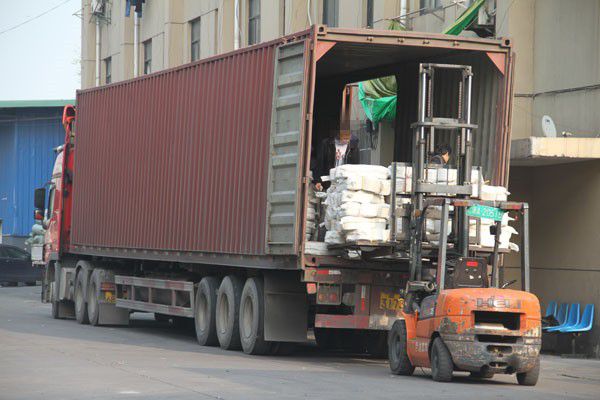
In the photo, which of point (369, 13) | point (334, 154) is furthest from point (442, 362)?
point (369, 13)

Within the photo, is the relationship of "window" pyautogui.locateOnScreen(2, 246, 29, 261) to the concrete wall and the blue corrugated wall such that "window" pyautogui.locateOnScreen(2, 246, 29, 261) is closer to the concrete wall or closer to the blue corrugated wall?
the blue corrugated wall

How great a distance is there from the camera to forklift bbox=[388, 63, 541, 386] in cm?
1420

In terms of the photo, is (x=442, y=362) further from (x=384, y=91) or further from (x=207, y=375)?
(x=384, y=91)

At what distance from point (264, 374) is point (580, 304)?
774cm

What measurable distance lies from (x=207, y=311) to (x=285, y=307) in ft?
7.79

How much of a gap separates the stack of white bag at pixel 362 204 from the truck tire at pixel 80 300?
1053 cm

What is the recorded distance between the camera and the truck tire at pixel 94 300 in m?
24.9

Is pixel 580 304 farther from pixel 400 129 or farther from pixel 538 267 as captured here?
pixel 400 129

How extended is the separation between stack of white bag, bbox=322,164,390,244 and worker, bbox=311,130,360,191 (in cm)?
312

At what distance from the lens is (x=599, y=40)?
817 inches

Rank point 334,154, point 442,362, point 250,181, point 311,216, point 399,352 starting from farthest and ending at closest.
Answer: point 334,154 → point 250,181 → point 311,216 → point 399,352 → point 442,362

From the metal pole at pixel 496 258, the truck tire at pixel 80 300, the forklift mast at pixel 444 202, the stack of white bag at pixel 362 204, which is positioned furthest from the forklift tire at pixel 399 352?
the truck tire at pixel 80 300

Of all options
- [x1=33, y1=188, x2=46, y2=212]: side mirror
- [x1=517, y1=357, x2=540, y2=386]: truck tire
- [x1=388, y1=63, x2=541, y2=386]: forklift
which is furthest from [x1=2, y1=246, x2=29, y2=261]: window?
[x1=517, y1=357, x2=540, y2=386]: truck tire

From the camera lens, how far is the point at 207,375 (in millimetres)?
14648
